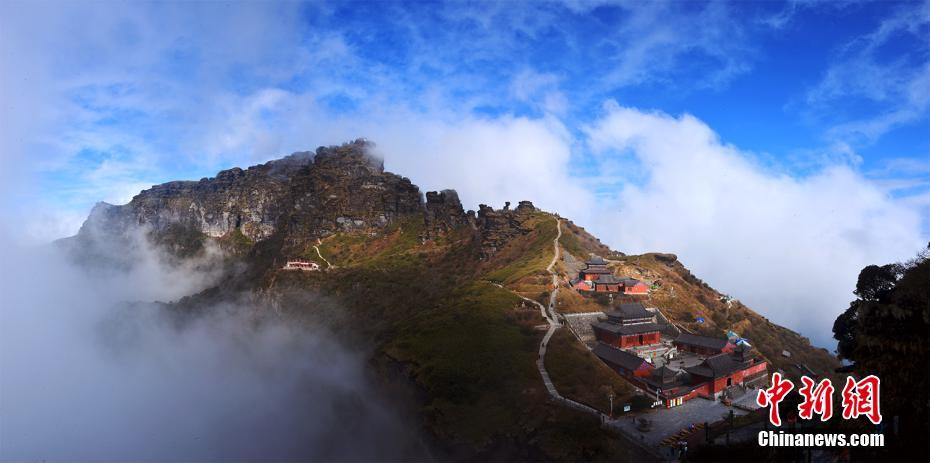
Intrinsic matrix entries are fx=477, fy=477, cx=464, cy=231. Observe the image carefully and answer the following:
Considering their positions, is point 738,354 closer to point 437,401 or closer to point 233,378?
point 437,401

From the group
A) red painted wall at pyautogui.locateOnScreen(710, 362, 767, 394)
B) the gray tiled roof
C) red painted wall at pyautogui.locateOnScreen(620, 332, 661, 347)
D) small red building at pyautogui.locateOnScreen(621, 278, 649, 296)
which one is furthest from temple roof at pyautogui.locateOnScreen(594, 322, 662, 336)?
small red building at pyautogui.locateOnScreen(621, 278, 649, 296)

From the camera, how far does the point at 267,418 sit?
3836 inches

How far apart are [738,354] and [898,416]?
36471mm

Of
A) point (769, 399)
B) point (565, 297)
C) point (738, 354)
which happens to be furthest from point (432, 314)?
point (769, 399)

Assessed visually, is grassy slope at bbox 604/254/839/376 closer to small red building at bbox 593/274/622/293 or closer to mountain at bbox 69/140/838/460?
mountain at bbox 69/140/838/460

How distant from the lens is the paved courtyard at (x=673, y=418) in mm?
44175

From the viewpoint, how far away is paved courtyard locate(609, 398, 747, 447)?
4417 cm

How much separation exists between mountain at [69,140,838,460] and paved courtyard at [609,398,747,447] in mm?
2402

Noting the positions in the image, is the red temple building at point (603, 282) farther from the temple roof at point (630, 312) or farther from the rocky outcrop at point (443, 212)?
the rocky outcrop at point (443, 212)

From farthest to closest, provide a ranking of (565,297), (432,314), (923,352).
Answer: (432,314)
(565,297)
(923,352)

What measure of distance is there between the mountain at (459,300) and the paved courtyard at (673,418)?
240cm

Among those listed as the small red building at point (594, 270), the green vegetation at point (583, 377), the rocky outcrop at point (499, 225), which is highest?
the rocky outcrop at point (499, 225)

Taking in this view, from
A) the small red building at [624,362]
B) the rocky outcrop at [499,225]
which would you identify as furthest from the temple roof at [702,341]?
the rocky outcrop at [499,225]

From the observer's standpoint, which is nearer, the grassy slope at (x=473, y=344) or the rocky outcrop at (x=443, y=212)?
→ the grassy slope at (x=473, y=344)
